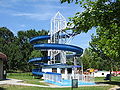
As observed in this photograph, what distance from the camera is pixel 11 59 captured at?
246 ft

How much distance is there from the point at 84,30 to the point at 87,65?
75171 millimetres

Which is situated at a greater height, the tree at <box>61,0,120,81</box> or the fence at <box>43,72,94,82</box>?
the tree at <box>61,0,120,81</box>

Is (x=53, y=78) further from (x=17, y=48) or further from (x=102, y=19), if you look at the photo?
(x=17, y=48)

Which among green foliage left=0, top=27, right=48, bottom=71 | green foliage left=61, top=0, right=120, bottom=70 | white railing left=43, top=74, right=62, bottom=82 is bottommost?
white railing left=43, top=74, right=62, bottom=82

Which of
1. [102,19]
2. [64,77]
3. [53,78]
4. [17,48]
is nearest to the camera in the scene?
[102,19]

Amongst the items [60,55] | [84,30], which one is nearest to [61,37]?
[60,55]

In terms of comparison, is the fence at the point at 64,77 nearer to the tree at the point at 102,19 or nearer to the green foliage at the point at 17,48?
the tree at the point at 102,19

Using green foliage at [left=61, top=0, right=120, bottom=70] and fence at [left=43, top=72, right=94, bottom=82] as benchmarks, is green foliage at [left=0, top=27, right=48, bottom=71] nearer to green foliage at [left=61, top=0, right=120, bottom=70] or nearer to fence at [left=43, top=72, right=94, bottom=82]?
fence at [left=43, top=72, right=94, bottom=82]

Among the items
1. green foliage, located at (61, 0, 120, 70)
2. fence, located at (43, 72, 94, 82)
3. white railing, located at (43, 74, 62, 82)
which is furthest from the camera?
fence, located at (43, 72, 94, 82)

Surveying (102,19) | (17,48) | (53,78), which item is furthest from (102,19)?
(17,48)

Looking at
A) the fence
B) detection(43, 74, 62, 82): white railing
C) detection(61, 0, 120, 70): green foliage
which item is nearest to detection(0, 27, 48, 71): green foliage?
detection(43, 74, 62, 82): white railing

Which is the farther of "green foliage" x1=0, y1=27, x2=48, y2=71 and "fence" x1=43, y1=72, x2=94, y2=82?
"green foliage" x1=0, y1=27, x2=48, y2=71

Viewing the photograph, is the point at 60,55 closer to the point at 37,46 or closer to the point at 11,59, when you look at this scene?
the point at 37,46

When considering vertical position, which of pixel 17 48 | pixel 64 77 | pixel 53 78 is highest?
pixel 17 48
